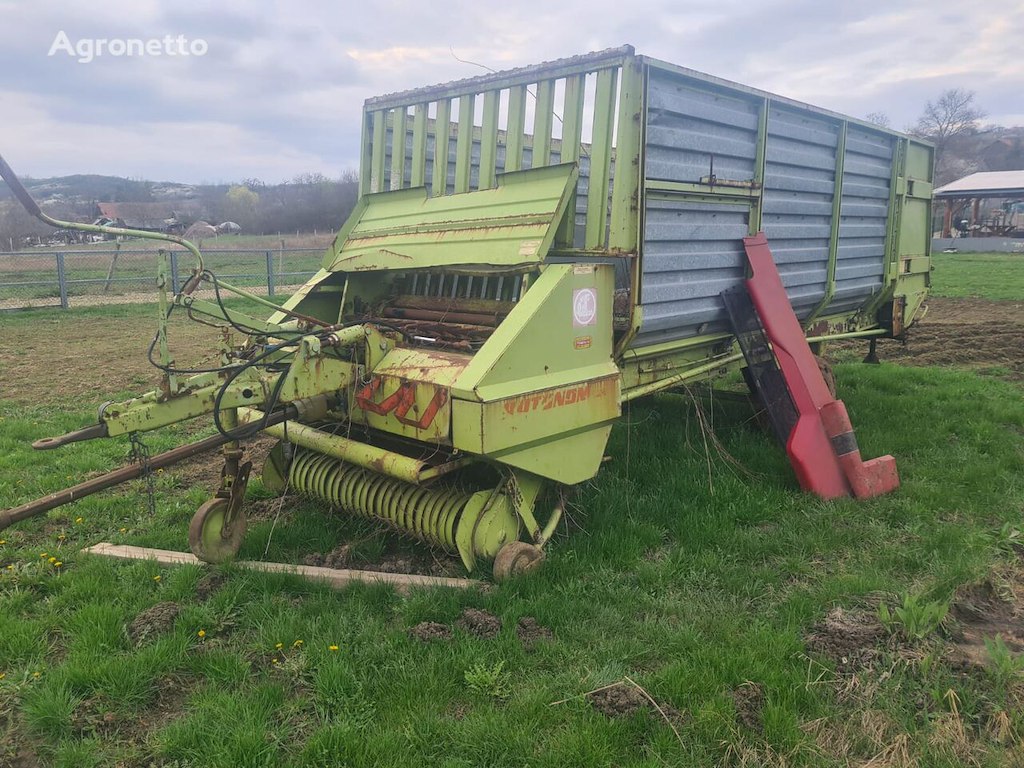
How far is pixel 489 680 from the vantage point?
2.81 m

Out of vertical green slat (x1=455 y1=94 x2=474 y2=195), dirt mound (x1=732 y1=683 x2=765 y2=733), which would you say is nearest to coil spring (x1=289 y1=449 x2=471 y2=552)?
dirt mound (x1=732 y1=683 x2=765 y2=733)

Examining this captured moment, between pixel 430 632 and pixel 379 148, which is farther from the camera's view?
pixel 379 148

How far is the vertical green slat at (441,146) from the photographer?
15.6ft

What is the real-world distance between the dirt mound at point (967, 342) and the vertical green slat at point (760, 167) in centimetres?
526

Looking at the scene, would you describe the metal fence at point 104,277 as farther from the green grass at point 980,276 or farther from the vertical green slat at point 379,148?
the green grass at point 980,276

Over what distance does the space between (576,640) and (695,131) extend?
3019 mm

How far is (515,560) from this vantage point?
3.52 meters

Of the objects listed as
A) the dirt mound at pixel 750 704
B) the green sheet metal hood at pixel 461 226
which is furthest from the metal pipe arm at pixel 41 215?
the dirt mound at pixel 750 704

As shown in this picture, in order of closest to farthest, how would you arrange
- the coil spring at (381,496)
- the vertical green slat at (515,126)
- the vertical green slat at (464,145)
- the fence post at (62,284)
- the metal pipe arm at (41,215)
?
the metal pipe arm at (41,215) → the coil spring at (381,496) → the vertical green slat at (515,126) → the vertical green slat at (464,145) → the fence post at (62,284)

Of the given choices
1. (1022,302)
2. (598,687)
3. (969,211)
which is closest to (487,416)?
(598,687)

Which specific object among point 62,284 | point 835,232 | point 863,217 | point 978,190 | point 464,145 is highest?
point 978,190

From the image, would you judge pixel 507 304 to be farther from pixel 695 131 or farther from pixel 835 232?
pixel 835 232

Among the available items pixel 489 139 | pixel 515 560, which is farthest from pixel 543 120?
pixel 515 560

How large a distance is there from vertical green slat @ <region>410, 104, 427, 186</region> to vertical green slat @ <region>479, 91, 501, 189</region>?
1.89 ft
